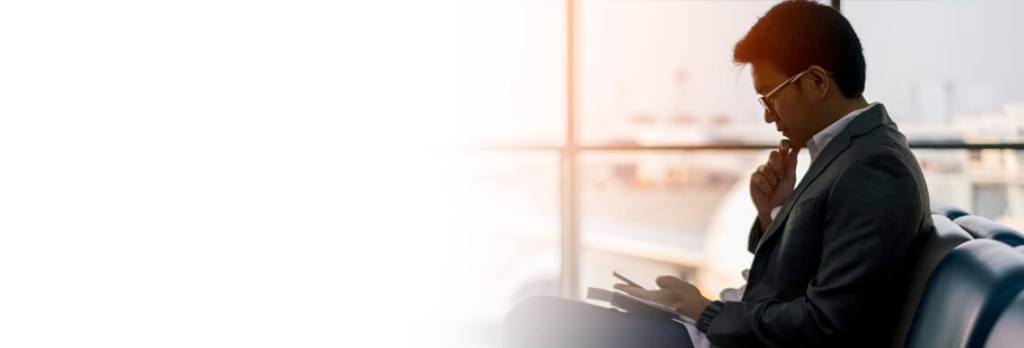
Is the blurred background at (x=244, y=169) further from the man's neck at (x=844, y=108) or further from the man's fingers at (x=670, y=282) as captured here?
the man's neck at (x=844, y=108)

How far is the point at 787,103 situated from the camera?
115 centimetres

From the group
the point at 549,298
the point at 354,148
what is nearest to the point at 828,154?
the point at 549,298

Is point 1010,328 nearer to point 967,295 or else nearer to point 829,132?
point 967,295

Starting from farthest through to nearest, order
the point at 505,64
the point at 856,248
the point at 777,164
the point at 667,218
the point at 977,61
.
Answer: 1. the point at 667,218
2. the point at 505,64
3. the point at 977,61
4. the point at 777,164
5. the point at 856,248

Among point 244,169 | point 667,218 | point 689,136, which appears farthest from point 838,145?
point 667,218

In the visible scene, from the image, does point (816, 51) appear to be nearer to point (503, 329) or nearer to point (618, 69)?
point (503, 329)

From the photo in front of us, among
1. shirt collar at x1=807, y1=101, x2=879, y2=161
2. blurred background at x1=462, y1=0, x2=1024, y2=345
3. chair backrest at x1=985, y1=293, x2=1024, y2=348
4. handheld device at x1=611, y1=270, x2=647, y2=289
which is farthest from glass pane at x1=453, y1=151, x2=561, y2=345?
chair backrest at x1=985, y1=293, x2=1024, y2=348

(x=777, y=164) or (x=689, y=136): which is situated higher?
(x=777, y=164)

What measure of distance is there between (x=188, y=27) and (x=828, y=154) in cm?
321

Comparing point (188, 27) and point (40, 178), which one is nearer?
point (40, 178)

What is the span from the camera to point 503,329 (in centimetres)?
145

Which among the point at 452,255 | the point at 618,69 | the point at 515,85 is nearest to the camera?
the point at 452,255

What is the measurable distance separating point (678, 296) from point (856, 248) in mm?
273

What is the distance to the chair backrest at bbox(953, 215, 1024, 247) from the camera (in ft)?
3.59
